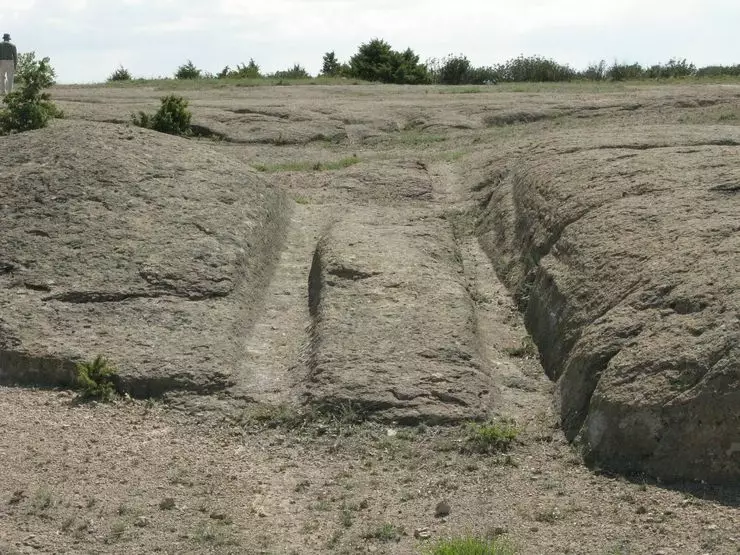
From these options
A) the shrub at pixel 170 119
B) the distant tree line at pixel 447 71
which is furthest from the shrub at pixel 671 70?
the shrub at pixel 170 119

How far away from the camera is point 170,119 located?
51.1ft

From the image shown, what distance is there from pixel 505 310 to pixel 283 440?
277cm

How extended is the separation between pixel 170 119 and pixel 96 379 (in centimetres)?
837

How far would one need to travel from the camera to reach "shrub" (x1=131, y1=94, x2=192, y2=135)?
15484 millimetres

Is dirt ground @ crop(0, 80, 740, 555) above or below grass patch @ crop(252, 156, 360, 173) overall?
A: below

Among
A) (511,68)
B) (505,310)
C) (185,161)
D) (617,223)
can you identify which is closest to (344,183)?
(185,161)

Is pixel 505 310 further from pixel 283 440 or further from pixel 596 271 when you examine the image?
pixel 283 440

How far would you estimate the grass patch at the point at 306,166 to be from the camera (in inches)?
542

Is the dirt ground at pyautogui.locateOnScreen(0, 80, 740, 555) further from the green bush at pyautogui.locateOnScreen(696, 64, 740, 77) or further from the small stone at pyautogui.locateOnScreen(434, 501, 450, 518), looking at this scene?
the green bush at pyautogui.locateOnScreen(696, 64, 740, 77)

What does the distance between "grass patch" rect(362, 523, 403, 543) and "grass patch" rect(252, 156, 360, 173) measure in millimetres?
8154

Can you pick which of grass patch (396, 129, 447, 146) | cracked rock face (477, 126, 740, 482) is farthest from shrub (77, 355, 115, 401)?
grass patch (396, 129, 447, 146)

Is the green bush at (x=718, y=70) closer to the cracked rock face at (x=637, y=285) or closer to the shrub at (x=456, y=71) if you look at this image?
the shrub at (x=456, y=71)

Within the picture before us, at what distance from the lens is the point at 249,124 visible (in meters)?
16.6

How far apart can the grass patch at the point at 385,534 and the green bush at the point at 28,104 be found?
349 inches
